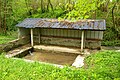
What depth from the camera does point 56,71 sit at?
26.5 ft

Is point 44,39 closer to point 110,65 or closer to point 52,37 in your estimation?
point 52,37

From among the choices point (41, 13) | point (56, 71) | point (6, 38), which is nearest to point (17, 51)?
point (6, 38)

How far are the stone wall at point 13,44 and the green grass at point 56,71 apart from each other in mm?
2603

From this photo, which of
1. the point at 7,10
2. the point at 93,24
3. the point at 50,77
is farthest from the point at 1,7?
the point at 50,77

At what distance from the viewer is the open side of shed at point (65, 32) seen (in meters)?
12.4

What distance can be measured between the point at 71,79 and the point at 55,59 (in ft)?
16.6

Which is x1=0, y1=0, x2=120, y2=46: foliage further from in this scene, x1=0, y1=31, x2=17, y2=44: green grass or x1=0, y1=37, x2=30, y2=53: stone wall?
x1=0, y1=37, x2=30, y2=53: stone wall

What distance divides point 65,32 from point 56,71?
6.66m

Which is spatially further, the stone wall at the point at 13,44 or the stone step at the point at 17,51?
the stone wall at the point at 13,44

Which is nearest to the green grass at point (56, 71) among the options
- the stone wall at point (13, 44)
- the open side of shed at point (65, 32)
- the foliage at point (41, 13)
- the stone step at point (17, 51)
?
the stone step at point (17, 51)

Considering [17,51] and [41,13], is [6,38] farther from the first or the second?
[41,13]

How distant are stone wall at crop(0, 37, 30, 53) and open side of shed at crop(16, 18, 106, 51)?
0.49 metres

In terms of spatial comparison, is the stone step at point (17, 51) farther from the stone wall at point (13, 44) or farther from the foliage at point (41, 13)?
the foliage at point (41, 13)

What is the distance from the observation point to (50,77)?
7.41 m
